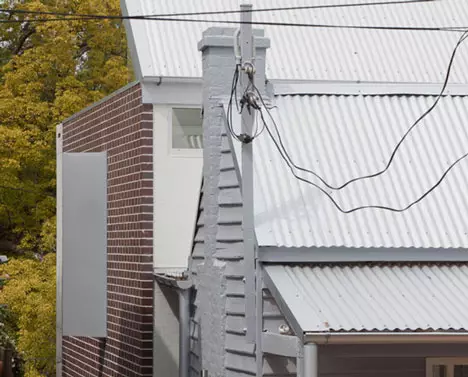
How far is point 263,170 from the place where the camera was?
12.7 meters

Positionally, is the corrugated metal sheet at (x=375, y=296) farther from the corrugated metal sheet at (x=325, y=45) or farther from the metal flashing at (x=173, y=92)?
the corrugated metal sheet at (x=325, y=45)

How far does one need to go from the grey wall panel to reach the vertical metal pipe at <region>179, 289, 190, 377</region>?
3.30m

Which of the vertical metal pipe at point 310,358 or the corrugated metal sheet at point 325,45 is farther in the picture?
the corrugated metal sheet at point 325,45

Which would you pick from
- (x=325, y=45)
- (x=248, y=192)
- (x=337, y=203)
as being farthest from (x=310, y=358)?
(x=325, y=45)

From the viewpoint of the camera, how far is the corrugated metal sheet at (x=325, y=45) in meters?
19.4

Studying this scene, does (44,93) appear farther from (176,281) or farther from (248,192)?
(248,192)

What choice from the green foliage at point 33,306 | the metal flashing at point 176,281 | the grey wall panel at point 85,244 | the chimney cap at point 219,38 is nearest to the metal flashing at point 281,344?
the chimney cap at point 219,38

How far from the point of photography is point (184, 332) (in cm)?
1683

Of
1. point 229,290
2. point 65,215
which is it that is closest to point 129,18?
point 65,215

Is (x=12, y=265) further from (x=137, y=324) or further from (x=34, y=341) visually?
(x=137, y=324)

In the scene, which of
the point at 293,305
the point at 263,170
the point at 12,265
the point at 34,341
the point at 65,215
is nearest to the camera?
the point at 293,305

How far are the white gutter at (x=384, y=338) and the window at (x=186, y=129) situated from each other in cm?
855

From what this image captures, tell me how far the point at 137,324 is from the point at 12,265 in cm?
1292

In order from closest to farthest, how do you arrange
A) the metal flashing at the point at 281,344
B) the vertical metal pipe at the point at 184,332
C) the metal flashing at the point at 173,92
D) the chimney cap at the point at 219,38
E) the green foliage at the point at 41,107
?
the metal flashing at the point at 281,344
the chimney cap at the point at 219,38
the vertical metal pipe at the point at 184,332
the metal flashing at the point at 173,92
the green foliage at the point at 41,107
